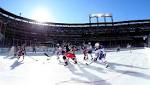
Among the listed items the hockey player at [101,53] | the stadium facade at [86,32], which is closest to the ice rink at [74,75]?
the hockey player at [101,53]

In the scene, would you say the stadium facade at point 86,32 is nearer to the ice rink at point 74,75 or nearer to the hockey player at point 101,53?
the hockey player at point 101,53

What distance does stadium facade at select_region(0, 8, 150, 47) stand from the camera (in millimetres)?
55463

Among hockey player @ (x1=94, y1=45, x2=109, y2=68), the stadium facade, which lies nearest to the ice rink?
hockey player @ (x1=94, y1=45, x2=109, y2=68)

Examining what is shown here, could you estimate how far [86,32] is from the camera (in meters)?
63.9

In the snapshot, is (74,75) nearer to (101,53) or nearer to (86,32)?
(101,53)

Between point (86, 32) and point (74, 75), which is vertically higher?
point (86, 32)

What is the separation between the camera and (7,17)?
2032 inches

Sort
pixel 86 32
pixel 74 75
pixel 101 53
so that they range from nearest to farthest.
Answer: pixel 74 75
pixel 101 53
pixel 86 32

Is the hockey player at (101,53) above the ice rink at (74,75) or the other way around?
above

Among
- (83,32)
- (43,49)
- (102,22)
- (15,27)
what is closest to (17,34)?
(15,27)

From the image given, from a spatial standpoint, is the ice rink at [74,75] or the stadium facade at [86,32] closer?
the ice rink at [74,75]

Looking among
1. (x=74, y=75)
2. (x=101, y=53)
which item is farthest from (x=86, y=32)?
(x=74, y=75)

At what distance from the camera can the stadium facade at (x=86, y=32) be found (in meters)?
55.5

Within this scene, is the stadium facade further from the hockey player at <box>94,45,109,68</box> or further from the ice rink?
the ice rink
